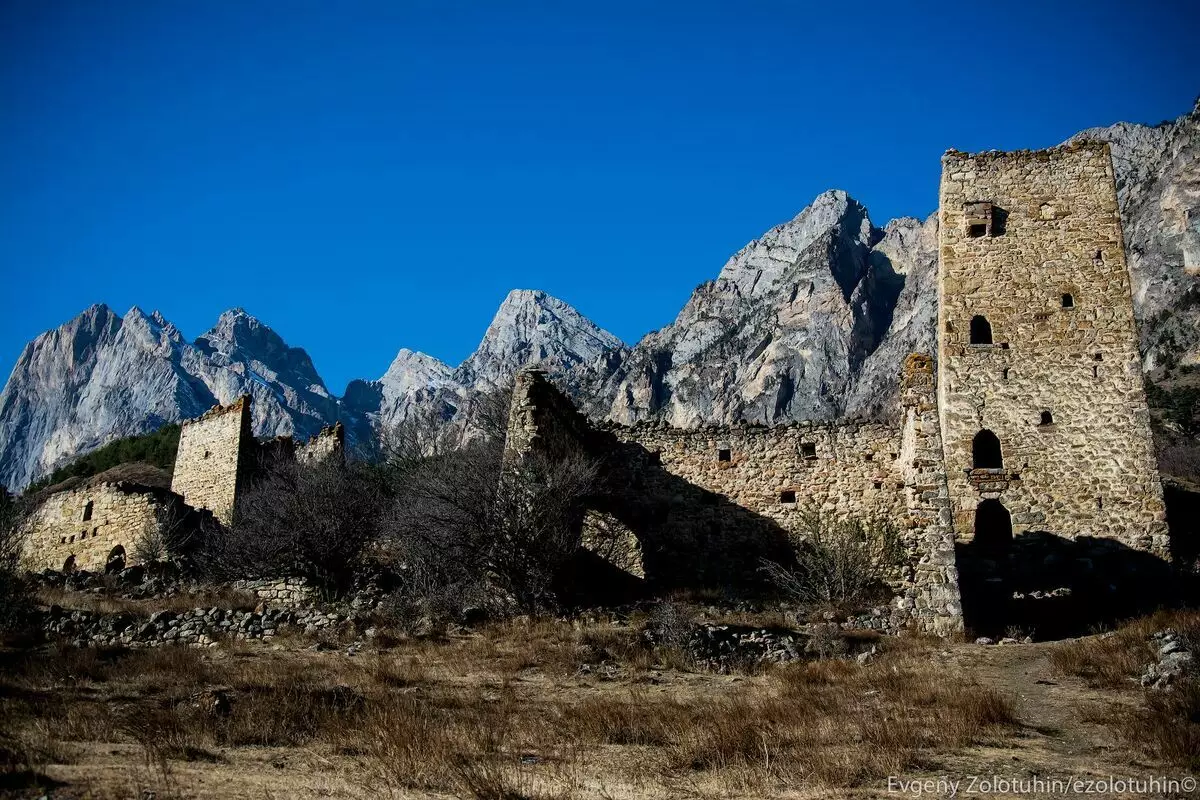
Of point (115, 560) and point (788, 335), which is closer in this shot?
point (115, 560)

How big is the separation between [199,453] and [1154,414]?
51.3m

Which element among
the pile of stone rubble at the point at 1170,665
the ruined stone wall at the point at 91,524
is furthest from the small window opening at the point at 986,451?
the ruined stone wall at the point at 91,524

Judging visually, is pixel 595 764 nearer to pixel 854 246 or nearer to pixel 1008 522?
pixel 1008 522

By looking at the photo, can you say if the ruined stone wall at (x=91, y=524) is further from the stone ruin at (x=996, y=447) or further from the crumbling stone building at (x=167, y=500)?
the stone ruin at (x=996, y=447)

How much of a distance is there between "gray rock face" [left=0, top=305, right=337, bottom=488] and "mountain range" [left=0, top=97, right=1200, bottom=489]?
370 millimetres

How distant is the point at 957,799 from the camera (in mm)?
6129

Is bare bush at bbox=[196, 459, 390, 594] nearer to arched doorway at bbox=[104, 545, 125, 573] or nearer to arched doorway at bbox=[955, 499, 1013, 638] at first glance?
arched doorway at bbox=[104, 545, 125, 573]

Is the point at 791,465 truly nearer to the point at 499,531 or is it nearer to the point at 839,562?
the point at 839,562

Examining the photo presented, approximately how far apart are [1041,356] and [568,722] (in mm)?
16523

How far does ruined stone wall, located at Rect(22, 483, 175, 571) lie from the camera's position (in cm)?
2412

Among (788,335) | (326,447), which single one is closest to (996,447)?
(326,447)

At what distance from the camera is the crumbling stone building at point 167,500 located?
2427cm

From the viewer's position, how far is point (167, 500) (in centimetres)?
2453

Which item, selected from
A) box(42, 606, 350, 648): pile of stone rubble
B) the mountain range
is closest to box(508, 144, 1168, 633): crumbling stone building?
box(42, 606, 350, 648): pile of stone rubble
